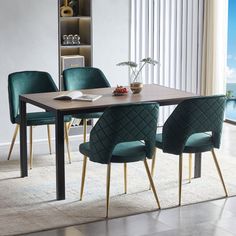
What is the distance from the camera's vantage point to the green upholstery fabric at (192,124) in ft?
16.7

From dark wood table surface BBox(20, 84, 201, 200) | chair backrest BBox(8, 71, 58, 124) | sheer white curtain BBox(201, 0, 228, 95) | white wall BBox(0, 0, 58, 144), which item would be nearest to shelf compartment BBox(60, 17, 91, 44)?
white wall BBox(0, 0, 58, 144)

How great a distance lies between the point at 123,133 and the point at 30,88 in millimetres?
1923

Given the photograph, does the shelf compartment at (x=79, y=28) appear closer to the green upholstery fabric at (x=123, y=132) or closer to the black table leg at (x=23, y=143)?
the black table leg at (x=23, y=143)

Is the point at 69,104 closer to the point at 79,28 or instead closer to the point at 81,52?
the point at 81,52

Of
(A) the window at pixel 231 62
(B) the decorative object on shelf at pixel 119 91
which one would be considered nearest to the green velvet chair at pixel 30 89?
(B) the decorative object on shelf at pixel 119 91

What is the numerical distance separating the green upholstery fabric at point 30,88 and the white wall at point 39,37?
590 mm

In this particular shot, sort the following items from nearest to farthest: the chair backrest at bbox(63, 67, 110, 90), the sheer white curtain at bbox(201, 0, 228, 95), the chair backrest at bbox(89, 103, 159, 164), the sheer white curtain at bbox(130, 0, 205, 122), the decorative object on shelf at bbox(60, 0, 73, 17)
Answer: the chair backrest at bbox(89, 103, 159, 164) → the chair backrest at bbox(63, 67, 110, 90) → the decorative object on shelf at bbox(60, 0, 73, 17) → the sheer white curtain at bbox(130, 0, 205, 122) → the sheer white curtain at bbox(201, 0, 228, 95)

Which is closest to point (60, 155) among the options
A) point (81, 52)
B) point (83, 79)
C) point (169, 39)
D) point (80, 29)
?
point (83, 79)

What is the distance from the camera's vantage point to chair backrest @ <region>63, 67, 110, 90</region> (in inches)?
264

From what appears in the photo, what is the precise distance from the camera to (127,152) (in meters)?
5.06

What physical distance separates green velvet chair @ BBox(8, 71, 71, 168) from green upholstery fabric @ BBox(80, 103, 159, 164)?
1204 mm

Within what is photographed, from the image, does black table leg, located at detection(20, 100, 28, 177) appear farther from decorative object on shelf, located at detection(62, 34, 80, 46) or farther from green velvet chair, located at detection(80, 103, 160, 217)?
decorative object on shelf, located at detection(62, 34, 80, 46)

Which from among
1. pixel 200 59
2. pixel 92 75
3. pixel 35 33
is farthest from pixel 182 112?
pixel 200 59

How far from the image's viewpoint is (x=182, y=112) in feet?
16.7
